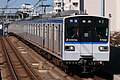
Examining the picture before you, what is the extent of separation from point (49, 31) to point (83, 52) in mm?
4974

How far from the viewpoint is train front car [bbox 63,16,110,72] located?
14383mm

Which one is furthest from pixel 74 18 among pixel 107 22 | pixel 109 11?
pixel 109 11

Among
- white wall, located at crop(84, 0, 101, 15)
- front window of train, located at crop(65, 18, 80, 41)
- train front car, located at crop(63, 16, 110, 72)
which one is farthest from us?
white wall, located at crop(84, 0, 101, 15)

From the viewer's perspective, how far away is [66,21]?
14531 millimetres

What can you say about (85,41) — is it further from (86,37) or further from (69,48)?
(69,48)

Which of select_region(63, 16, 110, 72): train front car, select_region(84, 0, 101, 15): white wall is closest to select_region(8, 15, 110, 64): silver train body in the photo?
select_region(63, 16, 110, 72): train front car

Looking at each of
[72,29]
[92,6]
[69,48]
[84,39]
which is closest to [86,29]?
[84,39]

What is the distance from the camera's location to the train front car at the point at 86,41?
14.4 metres

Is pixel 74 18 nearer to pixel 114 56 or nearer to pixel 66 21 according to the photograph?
pixel 66 21

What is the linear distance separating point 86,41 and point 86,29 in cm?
51

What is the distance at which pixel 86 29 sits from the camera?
48.1 feet

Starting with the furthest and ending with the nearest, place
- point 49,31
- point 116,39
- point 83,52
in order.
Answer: point 116,39 < point 49,31 < point 83,52

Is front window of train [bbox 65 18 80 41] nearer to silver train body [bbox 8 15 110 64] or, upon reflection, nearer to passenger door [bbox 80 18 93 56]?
silver train body [bbox 8 15 110 64]

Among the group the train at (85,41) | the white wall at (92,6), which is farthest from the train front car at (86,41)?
the white wall at (92,6)
